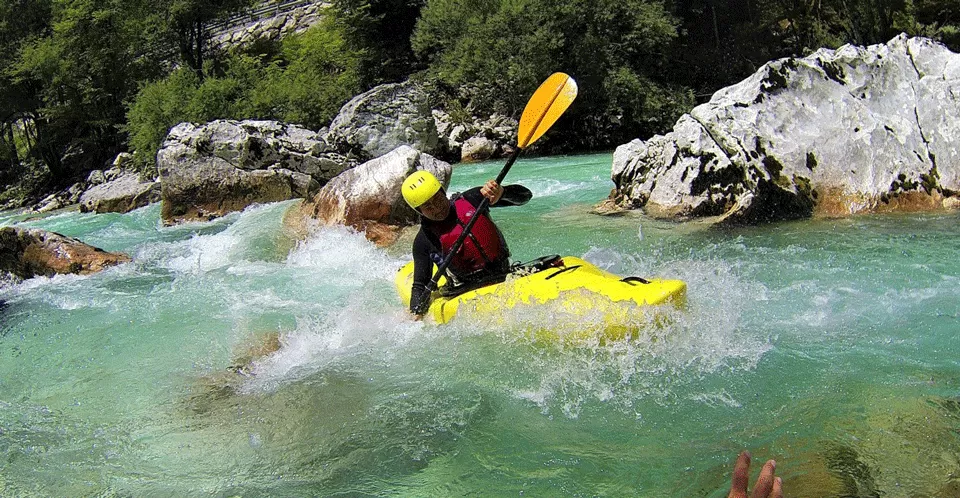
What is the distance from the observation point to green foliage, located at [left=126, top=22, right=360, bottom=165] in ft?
60.2

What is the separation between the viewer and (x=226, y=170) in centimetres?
1080

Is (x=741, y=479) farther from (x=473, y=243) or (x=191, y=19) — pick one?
(x=191, y=19)

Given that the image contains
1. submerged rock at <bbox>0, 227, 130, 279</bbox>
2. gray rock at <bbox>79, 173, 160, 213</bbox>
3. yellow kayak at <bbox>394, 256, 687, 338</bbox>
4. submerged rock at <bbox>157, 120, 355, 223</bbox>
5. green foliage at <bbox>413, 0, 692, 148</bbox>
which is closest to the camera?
yellow kayak at <bbox>394, 256, 687, 338</bbox>

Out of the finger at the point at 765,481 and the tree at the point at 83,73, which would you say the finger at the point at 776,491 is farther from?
the tree at the point at 83,73

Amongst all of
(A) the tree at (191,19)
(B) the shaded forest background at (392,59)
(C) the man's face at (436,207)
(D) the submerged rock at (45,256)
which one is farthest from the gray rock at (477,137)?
(C) the man's face at (436,207)

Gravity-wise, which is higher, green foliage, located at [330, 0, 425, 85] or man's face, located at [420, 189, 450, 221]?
green foliage, located at [330, 0, 425, 85]

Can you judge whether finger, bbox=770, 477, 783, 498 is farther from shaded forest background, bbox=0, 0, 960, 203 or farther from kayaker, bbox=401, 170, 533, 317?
shaded forest background, bbox=0, 0, 960, 203

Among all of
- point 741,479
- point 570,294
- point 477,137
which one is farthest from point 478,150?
point 741,479

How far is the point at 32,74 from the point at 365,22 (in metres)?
11.5

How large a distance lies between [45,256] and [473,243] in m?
5.65

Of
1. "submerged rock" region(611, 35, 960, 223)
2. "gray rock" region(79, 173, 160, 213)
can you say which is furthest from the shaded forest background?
"submerged rock" region(611, 35, 960, 223)

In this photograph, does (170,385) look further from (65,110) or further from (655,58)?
(65,110)

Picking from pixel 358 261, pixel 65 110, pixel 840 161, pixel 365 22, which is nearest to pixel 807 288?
pixel 840 161

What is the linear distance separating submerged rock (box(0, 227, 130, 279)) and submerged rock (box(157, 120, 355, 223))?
9.23 ft
